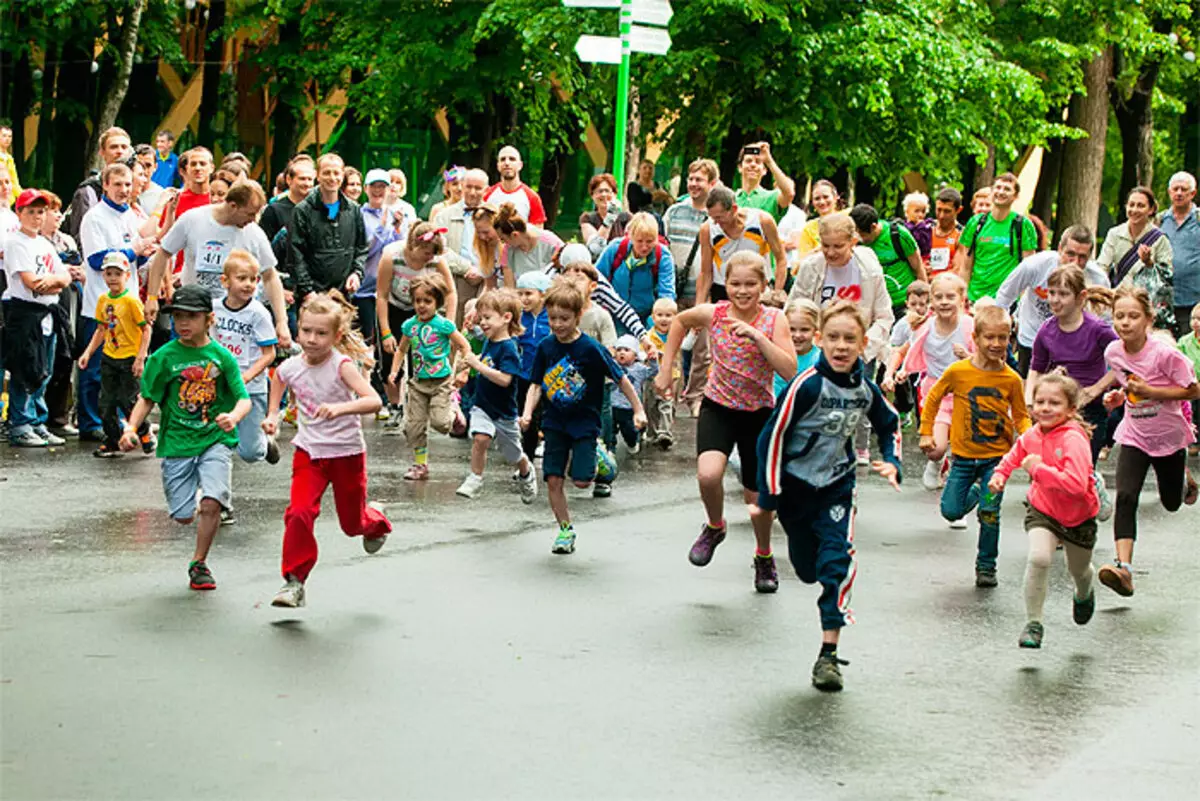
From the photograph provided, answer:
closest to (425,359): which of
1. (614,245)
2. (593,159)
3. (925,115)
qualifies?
(614,245)

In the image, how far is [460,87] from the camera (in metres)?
27.8

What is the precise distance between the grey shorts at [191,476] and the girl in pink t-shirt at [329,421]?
1.31ft

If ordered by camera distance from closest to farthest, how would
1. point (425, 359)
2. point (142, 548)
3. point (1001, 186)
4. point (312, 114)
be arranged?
point (142, 548) < point (425, 359) < point (1001, 186) < point (312, 114)

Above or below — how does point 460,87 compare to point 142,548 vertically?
above

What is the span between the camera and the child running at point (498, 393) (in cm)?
1288

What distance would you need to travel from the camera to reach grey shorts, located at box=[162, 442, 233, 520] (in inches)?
379

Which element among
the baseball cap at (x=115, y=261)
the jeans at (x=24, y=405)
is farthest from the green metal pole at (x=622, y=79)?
the jeans at (x=24, y=405)

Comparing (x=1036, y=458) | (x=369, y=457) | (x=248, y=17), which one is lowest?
(x=369, y=457)

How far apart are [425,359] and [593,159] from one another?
25644 millimetres

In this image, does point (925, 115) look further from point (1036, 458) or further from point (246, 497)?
point (1036, 458)

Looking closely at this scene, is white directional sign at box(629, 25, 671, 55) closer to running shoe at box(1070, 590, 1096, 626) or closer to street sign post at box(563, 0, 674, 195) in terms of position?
street sign post at box(563, 0, 674, 195)

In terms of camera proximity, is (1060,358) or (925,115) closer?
(1060,358)

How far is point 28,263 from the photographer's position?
14680mm

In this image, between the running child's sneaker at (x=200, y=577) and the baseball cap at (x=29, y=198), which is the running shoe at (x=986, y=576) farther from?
the baseball cap at (x=29, y=198)
